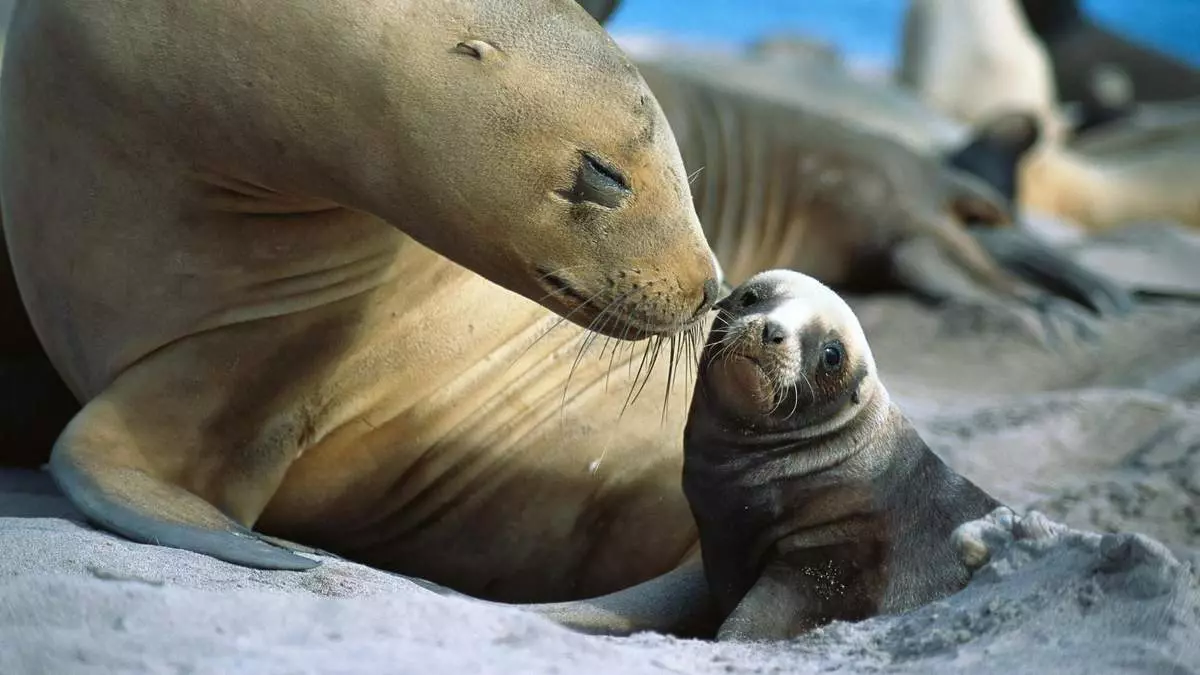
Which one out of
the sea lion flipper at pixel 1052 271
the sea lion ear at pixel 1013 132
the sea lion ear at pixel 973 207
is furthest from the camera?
the sea lion ear at pixel 1013 132

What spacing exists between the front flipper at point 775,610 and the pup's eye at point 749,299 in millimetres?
507

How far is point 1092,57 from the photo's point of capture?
45.3 feet

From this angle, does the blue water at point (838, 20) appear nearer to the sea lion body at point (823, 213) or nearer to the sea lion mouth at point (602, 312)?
the sea lion body at point (823, 213)

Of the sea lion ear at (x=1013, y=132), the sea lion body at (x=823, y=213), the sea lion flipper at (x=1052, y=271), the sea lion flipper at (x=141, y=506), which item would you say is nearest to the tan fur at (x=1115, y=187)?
the sea lion ear at (x=1013, y=132)

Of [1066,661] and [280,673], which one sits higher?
[280,673]

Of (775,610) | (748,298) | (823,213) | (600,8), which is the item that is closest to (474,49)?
(748,298)

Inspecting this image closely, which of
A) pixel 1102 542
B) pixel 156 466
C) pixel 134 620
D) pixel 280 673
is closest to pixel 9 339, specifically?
pixel 156 466

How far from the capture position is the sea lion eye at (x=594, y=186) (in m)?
2.56

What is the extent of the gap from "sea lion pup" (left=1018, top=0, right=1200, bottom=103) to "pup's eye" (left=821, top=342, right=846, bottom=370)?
11.0 meters

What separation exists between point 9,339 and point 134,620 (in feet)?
5.95

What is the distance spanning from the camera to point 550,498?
10.7ft

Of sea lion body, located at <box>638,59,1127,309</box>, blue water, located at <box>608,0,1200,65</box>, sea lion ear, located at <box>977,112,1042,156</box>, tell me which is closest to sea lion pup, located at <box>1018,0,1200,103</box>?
blue water, located at <box>608,0,1200,65</box>

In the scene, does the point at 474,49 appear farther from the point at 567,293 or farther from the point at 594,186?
the point at 567,293

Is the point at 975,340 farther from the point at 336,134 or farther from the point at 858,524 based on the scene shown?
the point at 336,134
